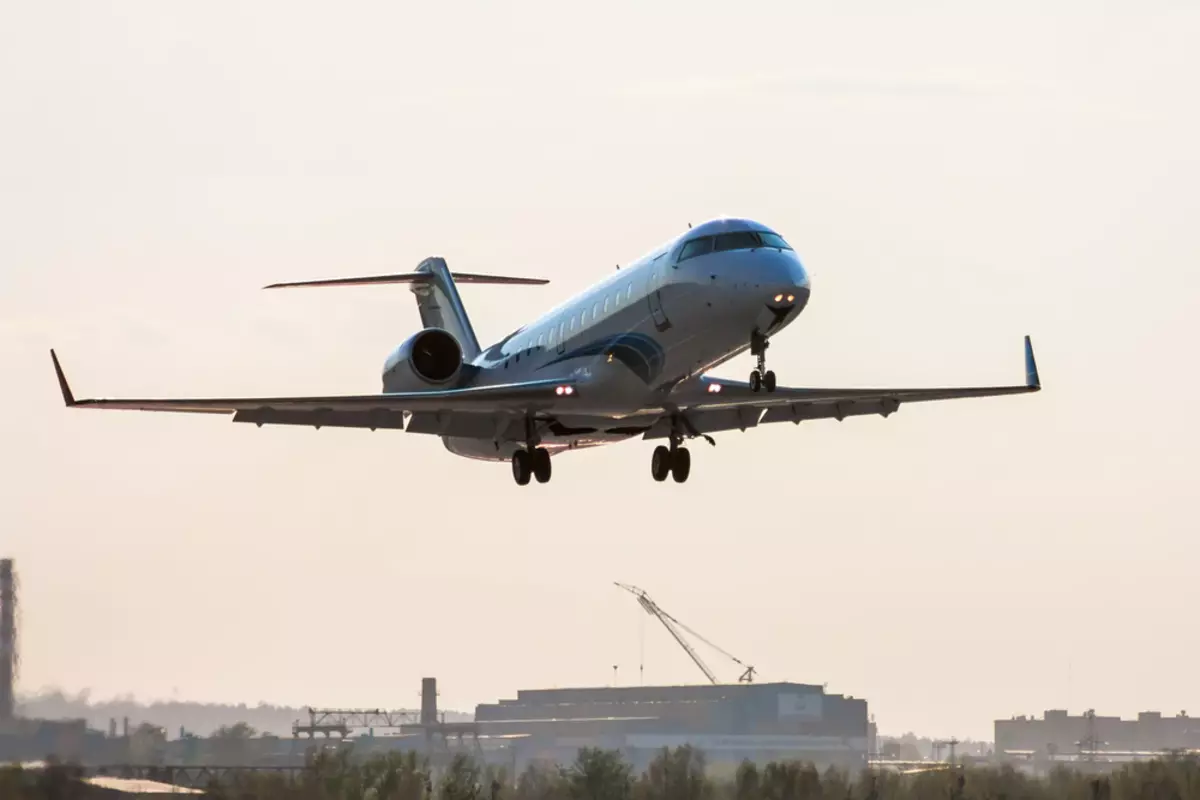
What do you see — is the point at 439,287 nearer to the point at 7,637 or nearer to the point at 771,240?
the point at 771,240

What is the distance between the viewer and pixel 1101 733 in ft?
567

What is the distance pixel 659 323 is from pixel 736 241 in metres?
1.95

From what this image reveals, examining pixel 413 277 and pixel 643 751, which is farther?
pixel 643 751

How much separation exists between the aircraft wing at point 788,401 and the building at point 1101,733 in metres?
122

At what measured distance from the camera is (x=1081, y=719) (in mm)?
170875

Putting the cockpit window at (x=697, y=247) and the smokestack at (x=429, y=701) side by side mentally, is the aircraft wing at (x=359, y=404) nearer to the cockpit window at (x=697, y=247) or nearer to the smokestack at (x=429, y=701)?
the cockpit window at (x=697, y=247)

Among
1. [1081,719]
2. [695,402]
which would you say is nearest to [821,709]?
[1081,719]

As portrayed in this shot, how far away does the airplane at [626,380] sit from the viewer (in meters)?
36.3

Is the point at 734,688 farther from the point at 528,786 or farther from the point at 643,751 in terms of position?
the point at 528,786

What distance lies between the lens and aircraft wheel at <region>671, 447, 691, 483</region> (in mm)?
41781

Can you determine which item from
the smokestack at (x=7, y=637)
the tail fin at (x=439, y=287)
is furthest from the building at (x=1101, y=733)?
the tail fin at (x=439, y=287)

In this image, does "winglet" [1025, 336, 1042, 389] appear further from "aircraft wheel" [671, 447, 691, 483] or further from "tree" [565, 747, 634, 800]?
"tree" [565, 747, 634, 800]

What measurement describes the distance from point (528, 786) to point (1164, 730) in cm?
11801

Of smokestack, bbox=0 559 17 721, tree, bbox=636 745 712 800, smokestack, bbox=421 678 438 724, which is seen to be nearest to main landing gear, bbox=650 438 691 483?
tree, bbox=636 745 712 800
